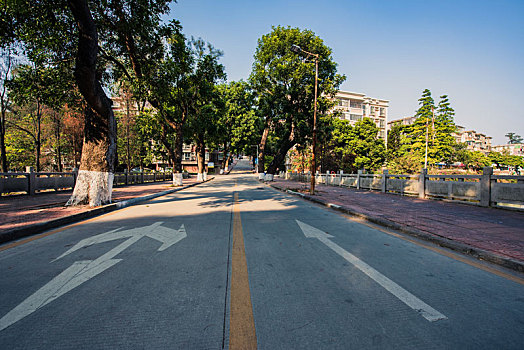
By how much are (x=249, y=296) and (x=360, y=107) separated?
84094mm

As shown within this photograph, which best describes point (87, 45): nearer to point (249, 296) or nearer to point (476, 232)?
point (249, 296)

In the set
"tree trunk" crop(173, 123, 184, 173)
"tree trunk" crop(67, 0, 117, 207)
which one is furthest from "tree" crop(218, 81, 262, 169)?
"tree trunk" crop(67, 0, 117, 207)

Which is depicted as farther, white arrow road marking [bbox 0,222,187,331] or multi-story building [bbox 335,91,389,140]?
multi-story building [bbox 335,91,389,140]

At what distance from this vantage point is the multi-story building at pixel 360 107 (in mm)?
73812

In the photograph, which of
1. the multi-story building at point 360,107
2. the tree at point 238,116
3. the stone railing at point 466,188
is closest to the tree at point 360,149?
the tree at point 238,116

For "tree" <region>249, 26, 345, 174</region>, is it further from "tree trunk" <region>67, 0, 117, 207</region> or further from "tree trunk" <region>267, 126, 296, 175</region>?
"tree trunk" <region>67, 0, 117, 207</region>

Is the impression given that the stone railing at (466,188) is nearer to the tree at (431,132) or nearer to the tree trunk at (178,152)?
the tree trunk at (178,152)

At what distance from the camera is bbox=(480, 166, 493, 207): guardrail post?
9.87m

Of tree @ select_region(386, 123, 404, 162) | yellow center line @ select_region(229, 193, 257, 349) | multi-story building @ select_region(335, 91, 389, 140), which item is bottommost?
yellow center line @ select_region(229, 193, 257, 349)

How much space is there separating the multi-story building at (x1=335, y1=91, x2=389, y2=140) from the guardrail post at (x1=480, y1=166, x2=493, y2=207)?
63153 millimetres

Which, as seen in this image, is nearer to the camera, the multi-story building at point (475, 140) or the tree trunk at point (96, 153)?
the tree trunk at point (96, 153)

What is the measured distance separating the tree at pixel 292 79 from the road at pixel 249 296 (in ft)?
78.5

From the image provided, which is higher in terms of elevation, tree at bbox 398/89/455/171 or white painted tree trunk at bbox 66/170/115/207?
tree at bbox 398/89/455/171

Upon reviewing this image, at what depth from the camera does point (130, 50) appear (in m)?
13.0
